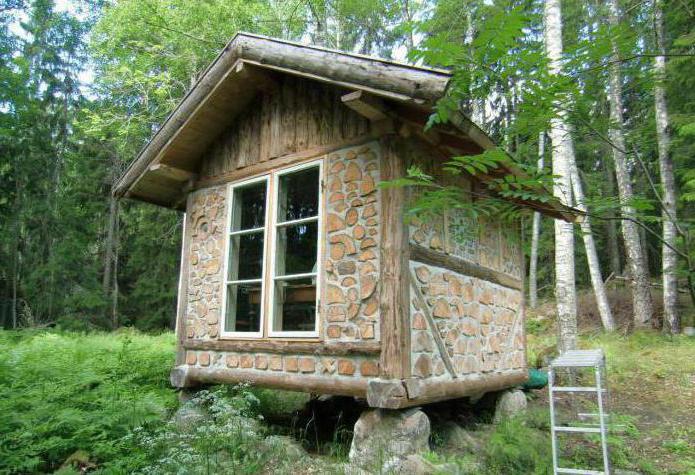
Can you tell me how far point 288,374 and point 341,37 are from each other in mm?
15386

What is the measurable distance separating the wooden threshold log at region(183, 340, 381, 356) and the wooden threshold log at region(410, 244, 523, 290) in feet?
3.32

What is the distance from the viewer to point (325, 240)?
5.30 metres

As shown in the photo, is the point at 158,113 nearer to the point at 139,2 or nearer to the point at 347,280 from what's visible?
the point at 139,2

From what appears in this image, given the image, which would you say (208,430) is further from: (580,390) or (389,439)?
(580,390)

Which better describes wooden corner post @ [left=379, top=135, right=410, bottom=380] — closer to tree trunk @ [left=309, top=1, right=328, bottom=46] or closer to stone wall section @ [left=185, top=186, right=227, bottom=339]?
stone wall section @ [left=185, top=186, right=227, bottom=339]

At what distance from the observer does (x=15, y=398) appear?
5121mm

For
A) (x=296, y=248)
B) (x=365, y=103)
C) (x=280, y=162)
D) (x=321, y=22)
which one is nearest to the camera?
(x=365, y=103)

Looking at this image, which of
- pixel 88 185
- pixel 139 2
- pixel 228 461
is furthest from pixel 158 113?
pixel 228 461

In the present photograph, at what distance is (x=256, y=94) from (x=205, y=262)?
2.34m

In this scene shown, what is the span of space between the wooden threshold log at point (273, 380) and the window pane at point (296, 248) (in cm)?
116

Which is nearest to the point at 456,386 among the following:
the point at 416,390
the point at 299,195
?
the point at 416,390

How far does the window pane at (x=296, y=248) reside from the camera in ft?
18.1

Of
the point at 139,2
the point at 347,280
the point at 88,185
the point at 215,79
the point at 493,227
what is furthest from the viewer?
the point at 88,185

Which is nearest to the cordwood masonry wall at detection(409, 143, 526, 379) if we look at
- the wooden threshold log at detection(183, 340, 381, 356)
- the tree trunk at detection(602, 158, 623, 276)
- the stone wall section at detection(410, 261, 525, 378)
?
the stone wall section at detection(410, 261, 525, 378)
